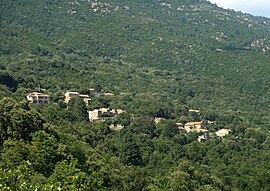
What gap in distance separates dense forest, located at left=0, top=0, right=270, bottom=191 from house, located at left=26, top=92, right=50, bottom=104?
5.40ft

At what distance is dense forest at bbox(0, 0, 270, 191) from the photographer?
119 ft

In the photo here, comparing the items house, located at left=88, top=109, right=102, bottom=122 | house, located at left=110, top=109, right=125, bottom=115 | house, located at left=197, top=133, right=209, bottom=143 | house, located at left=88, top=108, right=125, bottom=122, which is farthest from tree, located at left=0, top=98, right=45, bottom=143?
house, located at left=197, top=133, right=209, bottom=143

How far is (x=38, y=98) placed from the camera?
69.5 metres

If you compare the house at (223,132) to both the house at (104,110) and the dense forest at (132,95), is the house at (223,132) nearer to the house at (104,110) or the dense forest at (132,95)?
the dense forest at (132,95)

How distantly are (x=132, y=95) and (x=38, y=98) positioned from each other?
29500 millimetres

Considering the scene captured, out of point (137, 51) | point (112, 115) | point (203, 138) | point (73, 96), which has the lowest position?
point (203, 138)

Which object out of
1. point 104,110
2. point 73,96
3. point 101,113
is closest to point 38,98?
point 73,96

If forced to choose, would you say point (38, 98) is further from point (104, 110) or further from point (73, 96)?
point (104, 110)

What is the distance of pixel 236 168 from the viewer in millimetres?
56344

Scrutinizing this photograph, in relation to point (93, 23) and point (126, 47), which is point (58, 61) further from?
point (93, 23)

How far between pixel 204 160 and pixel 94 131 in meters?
11.9

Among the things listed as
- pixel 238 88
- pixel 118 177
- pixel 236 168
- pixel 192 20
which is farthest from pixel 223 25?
pixel 118 177

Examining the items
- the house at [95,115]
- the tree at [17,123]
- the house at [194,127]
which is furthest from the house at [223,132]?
the tree at [17,123]

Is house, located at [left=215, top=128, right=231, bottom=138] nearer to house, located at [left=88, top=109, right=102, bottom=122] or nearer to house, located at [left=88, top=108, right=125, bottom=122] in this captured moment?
house, located at [left=88, top=108, right=125, bottom=122]
